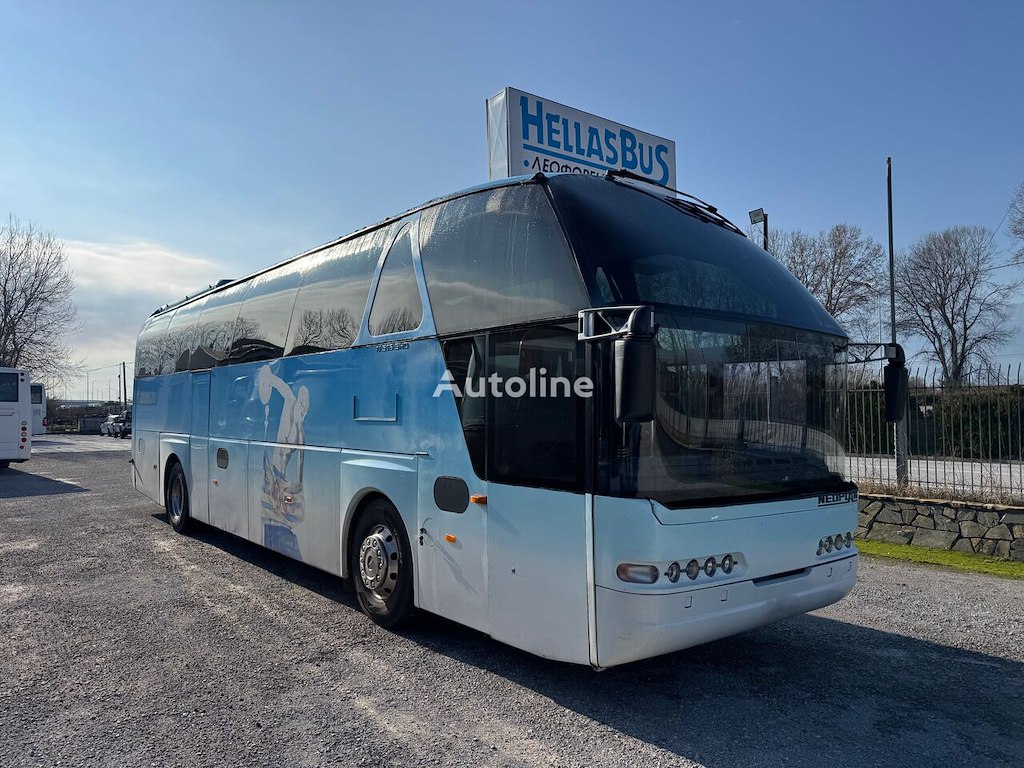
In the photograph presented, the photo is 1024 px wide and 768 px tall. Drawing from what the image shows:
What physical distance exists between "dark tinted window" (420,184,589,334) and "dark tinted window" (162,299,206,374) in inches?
248

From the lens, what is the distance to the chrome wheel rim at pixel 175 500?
35.1 ft

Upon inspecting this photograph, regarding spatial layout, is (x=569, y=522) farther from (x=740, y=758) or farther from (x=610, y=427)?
(x=740, y=758)

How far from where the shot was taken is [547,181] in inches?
A: 190

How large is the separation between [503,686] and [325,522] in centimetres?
265

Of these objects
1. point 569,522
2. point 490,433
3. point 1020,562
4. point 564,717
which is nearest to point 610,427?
point 569,522

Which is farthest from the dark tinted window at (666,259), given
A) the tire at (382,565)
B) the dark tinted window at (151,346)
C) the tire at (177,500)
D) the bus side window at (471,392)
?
the dark tinted window at (151,346)

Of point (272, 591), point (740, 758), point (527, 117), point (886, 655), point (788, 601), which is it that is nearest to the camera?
point (740, 758)

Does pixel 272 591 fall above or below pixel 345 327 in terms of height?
below

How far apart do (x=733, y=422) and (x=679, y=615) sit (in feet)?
4.06

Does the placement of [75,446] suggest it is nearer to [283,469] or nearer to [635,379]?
[283,469]

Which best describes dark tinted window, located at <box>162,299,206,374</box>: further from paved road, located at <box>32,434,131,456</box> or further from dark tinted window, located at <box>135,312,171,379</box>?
paved road, located at <box>32,434,131,456</box>

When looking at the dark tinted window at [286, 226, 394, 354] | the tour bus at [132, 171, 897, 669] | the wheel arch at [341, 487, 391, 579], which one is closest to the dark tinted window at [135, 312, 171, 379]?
the dark tinted window at [286, 226, 394, 354]

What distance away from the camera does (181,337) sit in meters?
11.1

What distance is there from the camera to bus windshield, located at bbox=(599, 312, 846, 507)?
13.4 feet
